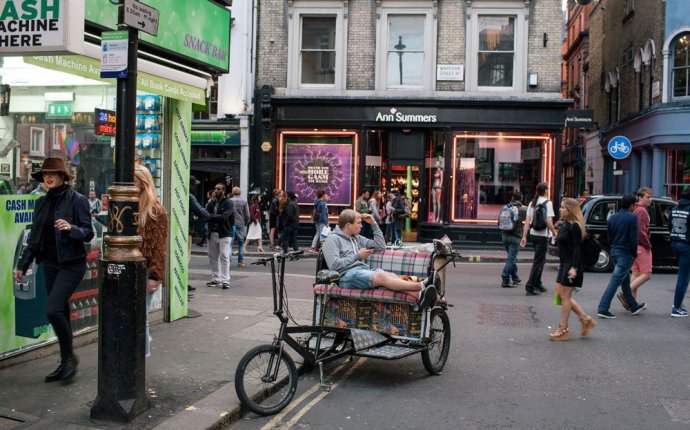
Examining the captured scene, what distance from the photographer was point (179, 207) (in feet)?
28.7

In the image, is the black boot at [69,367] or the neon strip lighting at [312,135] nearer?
the black boot at [69,367]

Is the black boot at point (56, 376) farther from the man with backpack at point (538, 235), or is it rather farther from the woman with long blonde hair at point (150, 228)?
the man with backpack at point (538, 235)

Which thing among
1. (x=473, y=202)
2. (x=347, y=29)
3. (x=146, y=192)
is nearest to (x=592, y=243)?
(x=146, y=192)

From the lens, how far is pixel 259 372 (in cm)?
561

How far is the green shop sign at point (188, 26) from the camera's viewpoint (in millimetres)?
6948

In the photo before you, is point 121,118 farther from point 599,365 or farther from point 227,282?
point 227,282

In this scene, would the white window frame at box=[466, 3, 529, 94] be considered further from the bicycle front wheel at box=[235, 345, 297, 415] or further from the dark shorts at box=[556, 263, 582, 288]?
the bicycle front wheel at box=[235, 345, 297, 415]

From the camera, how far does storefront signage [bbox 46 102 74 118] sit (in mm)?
7055

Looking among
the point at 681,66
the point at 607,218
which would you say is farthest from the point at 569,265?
the point at 681,66

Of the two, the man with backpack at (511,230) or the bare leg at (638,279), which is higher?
the man with backpack at (511,230)

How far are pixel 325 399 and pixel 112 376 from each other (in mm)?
1917

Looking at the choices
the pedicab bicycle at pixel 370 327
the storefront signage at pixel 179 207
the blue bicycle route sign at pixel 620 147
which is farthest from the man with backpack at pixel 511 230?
the blue bicycle route sign at pixel 620 147

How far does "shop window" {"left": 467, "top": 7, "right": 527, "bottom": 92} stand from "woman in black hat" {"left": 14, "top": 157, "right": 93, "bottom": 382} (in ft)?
57.0

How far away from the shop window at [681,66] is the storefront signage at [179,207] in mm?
20576
